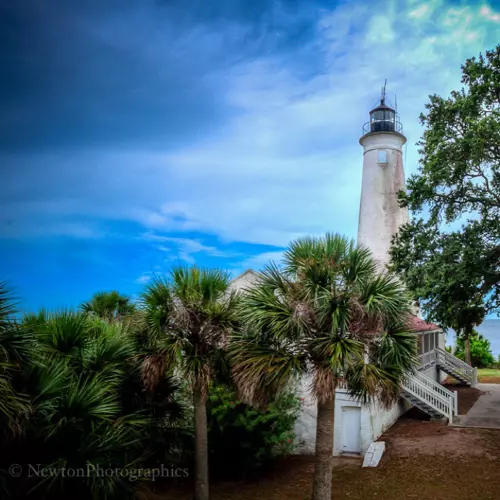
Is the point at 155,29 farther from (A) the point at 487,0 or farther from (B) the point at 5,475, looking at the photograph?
(B) the point at 5,475

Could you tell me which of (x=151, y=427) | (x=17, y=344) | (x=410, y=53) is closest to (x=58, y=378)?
(x=17, y=344)

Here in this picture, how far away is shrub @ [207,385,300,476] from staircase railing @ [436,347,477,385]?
1695cm

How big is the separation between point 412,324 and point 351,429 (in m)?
5.35

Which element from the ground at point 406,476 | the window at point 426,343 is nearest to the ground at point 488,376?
the window at point 426,343

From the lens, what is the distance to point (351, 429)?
1708 centimetres

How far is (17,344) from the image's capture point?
314 inches

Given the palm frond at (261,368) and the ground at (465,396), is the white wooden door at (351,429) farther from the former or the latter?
the palm frond at (261,368)

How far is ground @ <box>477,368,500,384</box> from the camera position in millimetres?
32531

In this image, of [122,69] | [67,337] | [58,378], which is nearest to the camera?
[58,378]

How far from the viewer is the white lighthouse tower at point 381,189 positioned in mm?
25562

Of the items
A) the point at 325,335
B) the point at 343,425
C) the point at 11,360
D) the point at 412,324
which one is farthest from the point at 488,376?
the point at 11,360

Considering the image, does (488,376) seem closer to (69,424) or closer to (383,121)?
(383,121)

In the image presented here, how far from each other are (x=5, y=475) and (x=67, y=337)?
147 inches

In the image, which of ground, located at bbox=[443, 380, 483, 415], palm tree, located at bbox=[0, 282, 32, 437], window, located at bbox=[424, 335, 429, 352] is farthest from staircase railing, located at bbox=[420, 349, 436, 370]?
palm tree, located at bbox=[0, 282, 32, 437]
